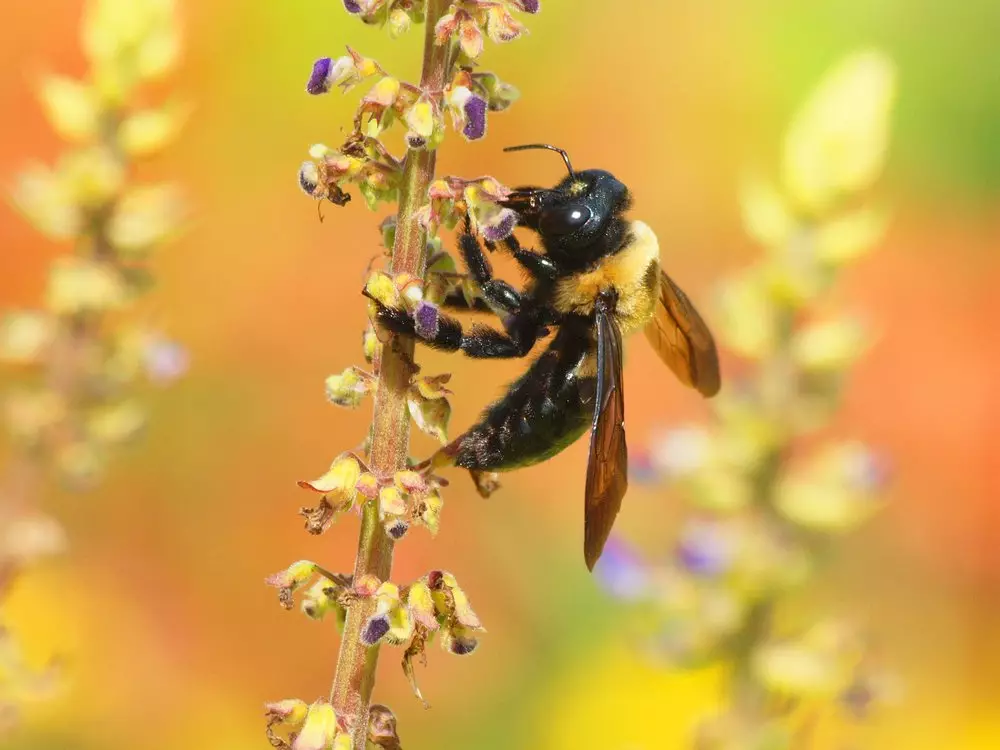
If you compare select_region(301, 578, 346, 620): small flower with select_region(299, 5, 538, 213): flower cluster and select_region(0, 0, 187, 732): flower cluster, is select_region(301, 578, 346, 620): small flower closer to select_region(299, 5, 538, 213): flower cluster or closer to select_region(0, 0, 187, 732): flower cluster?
select_region(299, 5, 538, 213): flower cluster

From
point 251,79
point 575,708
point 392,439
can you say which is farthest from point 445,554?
point 392,439

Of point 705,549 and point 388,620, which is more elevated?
point 705,549

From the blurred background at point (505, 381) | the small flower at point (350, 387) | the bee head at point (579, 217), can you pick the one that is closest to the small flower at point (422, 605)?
the small flower at point (350, 387)

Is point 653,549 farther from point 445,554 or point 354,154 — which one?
point 354,154

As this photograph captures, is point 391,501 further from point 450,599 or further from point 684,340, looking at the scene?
point 684,340

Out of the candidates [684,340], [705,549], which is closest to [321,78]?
[705,549]

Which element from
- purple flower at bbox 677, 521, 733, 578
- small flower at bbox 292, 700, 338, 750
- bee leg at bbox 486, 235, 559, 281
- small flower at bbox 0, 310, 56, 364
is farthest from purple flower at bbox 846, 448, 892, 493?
small flower at bbox 0, 310, 56, 364
